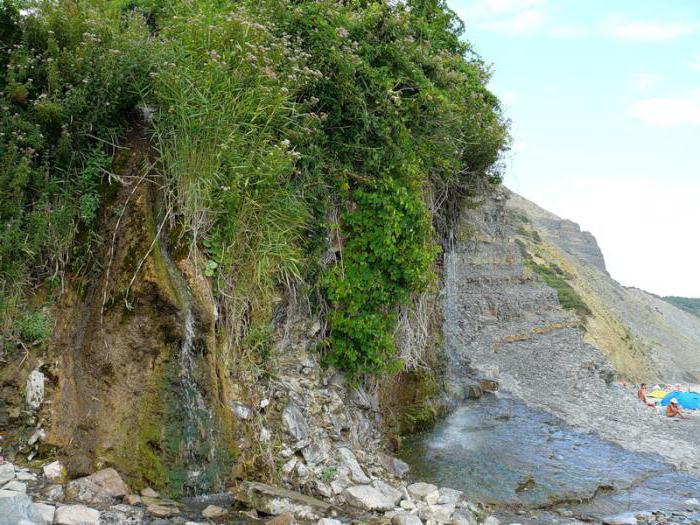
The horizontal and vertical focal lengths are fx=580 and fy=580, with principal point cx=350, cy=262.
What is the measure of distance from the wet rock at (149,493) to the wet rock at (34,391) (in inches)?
43.5

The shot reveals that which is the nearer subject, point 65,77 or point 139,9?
point 65,77

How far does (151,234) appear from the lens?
5168 millimetres

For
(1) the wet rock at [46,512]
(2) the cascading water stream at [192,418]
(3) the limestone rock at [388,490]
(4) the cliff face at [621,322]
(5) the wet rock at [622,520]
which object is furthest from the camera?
(4) the cliff face at [621,322]

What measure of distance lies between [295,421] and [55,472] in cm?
220

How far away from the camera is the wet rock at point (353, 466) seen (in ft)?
18.8

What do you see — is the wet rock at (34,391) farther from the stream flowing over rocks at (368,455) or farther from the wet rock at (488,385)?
the wet rock at (488,385)

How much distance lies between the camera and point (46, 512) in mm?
3719

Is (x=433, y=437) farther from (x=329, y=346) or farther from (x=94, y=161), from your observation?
(x=94, y=161)

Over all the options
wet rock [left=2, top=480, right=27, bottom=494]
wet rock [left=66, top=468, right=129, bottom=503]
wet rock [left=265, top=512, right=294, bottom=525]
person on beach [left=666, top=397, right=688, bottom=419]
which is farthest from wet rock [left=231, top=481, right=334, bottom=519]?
person on beach [left=666, top=397, right=688, bottom=419]

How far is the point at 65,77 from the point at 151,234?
68.5 inches

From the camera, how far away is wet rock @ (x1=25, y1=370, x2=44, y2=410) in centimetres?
465

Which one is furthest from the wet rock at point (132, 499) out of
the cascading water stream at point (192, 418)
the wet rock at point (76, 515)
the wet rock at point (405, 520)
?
the wet rock at point (405, 520)

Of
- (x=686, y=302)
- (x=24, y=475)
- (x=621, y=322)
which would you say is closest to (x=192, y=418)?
(x=24, y=475)

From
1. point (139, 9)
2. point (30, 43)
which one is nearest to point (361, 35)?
point (139, 9)
